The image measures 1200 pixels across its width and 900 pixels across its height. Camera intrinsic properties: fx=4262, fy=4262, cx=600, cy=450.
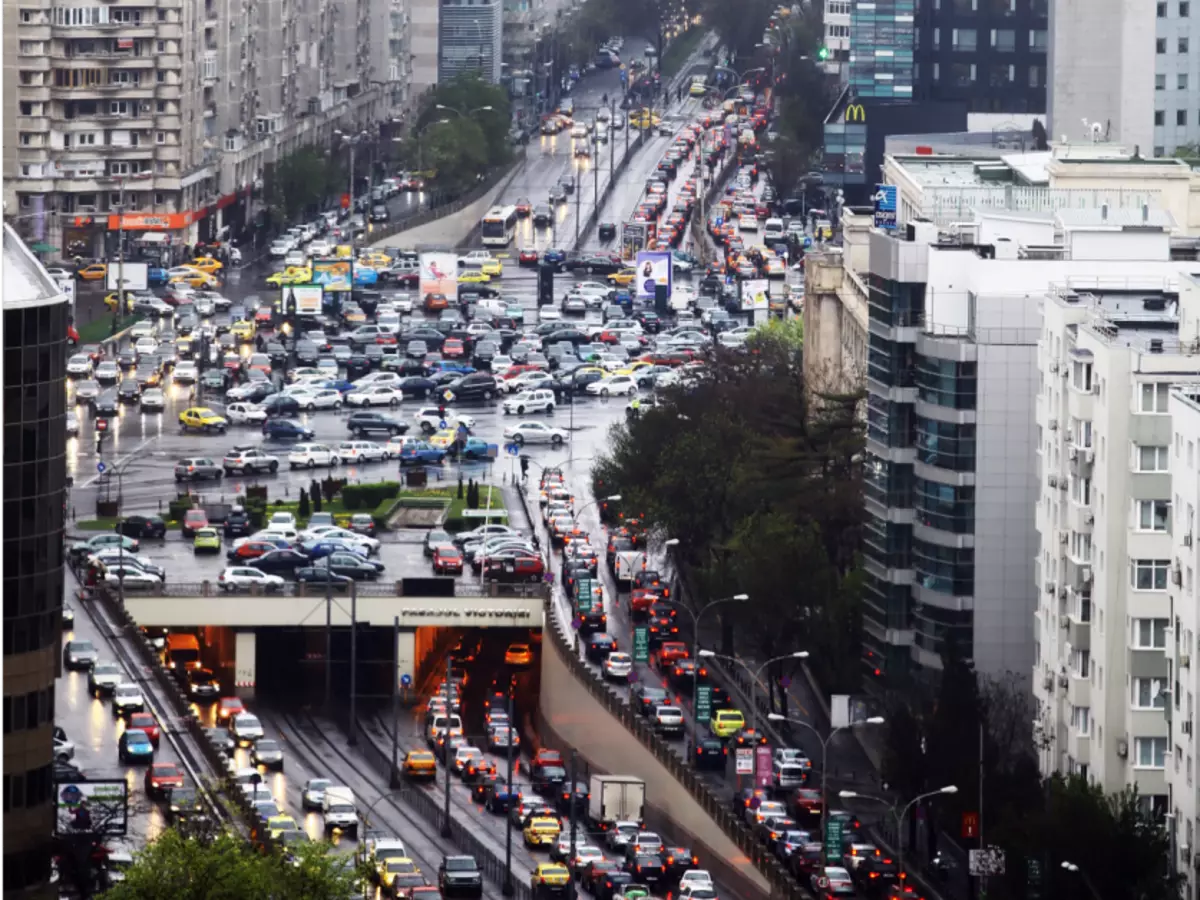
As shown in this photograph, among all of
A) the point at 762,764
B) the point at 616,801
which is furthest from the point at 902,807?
the point at 616,801

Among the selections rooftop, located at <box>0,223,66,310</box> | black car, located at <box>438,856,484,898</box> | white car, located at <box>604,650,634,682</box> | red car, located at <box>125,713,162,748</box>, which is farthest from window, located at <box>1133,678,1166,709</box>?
white car, located at <box>604,650,634,682</box>

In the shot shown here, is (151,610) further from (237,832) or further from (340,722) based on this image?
(237,832)

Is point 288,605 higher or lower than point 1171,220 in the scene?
lower

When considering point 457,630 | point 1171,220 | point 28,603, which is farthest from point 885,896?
point 457,630

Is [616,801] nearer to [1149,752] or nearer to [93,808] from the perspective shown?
[93,808]

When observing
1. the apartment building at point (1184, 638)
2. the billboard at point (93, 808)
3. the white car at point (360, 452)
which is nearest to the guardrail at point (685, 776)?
the apartment building at point (1184, 638)
